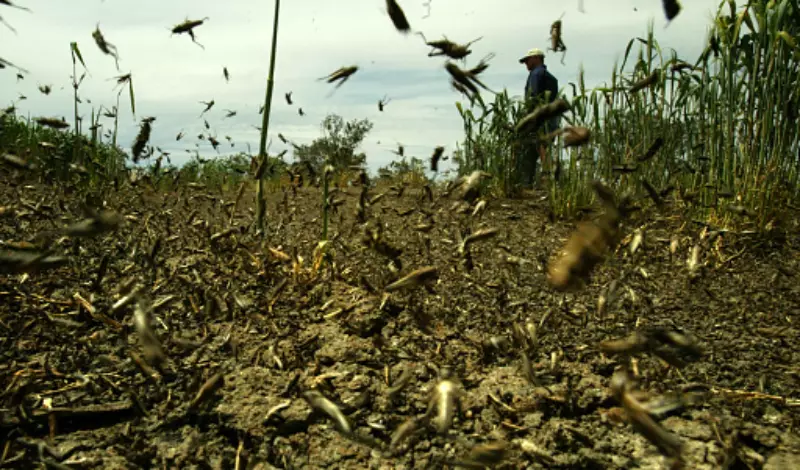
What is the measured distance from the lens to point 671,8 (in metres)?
1.77

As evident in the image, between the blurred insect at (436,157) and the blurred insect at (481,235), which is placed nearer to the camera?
A: the blurred insect at (481,235)

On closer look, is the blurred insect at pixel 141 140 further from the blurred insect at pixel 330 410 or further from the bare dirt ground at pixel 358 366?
the blurred insect at pixel 330 410

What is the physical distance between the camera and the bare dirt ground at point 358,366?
1514mm

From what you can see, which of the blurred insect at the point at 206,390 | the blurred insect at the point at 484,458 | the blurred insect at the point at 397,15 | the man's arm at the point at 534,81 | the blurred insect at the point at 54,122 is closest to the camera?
the blurred insect at the point at 484,458

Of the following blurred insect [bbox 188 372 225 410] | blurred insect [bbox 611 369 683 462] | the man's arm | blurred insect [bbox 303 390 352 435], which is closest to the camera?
blurred insect [bbox 611 369 683 462]

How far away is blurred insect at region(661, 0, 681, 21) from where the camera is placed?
174 cm

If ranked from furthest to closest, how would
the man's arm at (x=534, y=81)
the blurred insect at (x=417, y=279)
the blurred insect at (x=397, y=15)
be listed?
the man's arm at (x=534, y=81)
the blurred insect at (x=397, y=15)
the blurred insect at (x=417, y=279)

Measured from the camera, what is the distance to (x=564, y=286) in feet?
4.44

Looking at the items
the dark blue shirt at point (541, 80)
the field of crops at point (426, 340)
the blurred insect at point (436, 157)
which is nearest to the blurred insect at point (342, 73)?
the field of crops at point (426, 340)

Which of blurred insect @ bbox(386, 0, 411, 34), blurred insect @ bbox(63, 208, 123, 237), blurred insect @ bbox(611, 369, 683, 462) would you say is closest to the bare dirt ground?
blurred insect @ bbox(611, 369, 683, 462)

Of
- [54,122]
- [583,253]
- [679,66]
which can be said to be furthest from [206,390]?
[679,66]

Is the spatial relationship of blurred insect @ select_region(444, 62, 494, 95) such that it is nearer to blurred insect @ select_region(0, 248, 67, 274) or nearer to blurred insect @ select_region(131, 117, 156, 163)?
blurred insect @ select_region(0, 248, 67, 274)

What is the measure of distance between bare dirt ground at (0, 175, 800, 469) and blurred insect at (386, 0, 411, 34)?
3.02 feet

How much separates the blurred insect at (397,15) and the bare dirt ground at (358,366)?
3.02 ft
